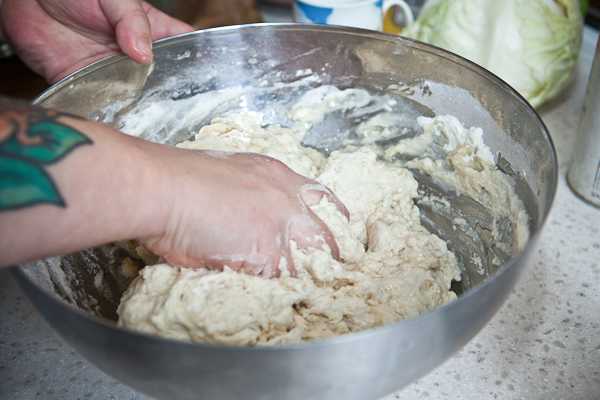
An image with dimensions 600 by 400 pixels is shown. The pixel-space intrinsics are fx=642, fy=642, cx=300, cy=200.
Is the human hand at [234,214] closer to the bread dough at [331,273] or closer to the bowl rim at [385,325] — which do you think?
the bread dough at [331,273]

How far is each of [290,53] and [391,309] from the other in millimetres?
454

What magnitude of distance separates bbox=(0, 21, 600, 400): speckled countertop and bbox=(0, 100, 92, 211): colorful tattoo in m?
0.37

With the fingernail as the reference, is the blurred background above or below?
below

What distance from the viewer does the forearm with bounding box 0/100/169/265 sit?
1.87 ft

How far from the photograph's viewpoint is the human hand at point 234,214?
0.72 meters

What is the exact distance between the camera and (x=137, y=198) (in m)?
0.66

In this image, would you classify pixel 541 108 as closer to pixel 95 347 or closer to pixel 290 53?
pixel 290 53

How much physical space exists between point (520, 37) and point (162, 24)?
2.24 feet

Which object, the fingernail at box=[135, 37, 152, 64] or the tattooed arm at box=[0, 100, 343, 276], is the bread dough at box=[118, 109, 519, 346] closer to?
the tattooed arm at box=[0, 100, 343, 276]

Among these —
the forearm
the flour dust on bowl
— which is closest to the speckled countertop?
the flour dust on bowl

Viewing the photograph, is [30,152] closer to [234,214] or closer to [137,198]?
[137,198]

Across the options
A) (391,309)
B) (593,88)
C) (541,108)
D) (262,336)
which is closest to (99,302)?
(262,336)

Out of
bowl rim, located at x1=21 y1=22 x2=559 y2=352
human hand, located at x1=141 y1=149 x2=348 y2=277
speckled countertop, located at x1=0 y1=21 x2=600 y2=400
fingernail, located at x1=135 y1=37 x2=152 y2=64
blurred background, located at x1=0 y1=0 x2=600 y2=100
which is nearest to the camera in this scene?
bowl rim, located at x1=21 y1=22 x2=559 y2=352

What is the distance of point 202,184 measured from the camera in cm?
73
